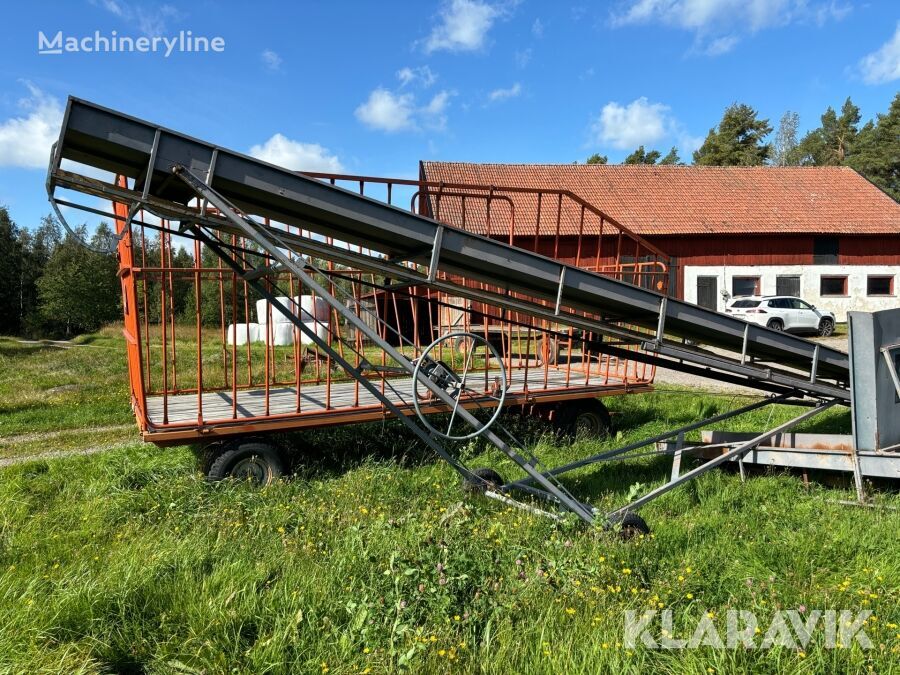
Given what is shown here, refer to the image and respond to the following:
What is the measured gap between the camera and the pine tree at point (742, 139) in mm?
46625

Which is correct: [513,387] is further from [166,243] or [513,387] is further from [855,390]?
[166,243]

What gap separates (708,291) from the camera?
25.3m

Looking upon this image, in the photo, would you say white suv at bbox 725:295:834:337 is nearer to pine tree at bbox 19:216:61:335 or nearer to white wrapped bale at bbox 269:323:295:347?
white wrapped bale at bbox 269:323:295:347

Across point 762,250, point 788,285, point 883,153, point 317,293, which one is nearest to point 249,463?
point 317,293

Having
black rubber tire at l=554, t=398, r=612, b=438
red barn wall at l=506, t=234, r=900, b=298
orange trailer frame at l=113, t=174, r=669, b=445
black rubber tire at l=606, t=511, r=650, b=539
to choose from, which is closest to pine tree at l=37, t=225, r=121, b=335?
red barn wall at l=506, t=234, r=900, b=298

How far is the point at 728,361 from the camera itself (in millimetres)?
4594

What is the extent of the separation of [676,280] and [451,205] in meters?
10.6

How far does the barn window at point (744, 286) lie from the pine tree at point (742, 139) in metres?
26.0

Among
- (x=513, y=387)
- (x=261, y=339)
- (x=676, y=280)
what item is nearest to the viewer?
(x=513, y=387)

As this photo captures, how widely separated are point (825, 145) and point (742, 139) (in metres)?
20.4

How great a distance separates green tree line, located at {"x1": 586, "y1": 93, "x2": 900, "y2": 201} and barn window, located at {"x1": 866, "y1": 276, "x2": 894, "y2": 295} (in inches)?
943

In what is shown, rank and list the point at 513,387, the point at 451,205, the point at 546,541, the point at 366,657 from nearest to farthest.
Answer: the point at 366,657, the point at 546,541, the point at 513,387, the point at 451,205

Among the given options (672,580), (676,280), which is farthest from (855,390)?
(676,280)

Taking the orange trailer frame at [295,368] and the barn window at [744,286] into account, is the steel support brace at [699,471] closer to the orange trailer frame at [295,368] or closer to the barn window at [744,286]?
the orange trailer frame at [295,368]
